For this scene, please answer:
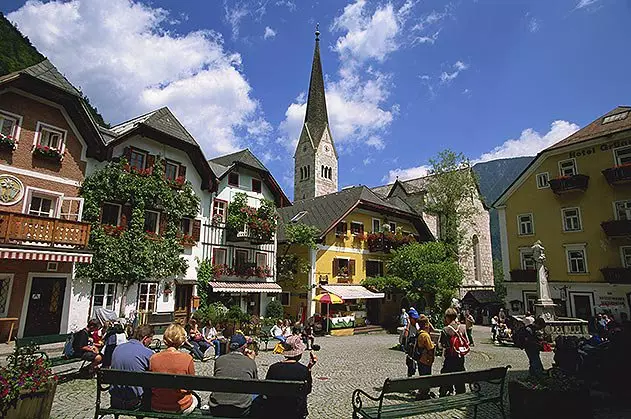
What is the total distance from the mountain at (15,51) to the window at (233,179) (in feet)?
A: 101

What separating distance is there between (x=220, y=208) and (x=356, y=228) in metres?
10.9

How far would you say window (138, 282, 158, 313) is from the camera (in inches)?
706

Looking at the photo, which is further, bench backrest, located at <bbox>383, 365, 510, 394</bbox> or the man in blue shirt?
the man in blue shirt

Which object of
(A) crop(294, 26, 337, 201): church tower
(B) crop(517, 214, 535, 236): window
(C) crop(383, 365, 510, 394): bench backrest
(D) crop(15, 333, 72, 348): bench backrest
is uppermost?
(A) crop(294, 26, 337, 201): church tower

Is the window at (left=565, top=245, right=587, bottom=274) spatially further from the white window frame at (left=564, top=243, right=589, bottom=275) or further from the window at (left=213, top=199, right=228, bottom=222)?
the window at (left=213, top=199, right=228, bottom=222)

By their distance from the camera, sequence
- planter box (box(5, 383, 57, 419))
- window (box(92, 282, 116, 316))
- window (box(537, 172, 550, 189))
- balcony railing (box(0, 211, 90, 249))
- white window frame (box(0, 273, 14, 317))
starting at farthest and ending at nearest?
window (box(537, 172, 550, 189)), window (box(92, 282, 116, 316)), white window frame (box(0, 273, 14, 317)), balcony railing (box(0, 211, 90, 249)), planter box (box(5, 383, 57, 419))

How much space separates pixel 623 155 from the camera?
86.5 ft

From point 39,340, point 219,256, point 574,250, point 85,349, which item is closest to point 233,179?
point 219,256

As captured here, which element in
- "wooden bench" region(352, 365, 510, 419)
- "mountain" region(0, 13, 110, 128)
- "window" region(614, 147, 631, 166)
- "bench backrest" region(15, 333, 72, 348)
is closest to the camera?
"wooden bench" region(352, 365, 510, 419)

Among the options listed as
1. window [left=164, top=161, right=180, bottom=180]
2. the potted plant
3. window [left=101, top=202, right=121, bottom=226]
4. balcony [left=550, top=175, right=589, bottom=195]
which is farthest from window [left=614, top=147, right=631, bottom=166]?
the potted plant

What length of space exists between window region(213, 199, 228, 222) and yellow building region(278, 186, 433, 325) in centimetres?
468

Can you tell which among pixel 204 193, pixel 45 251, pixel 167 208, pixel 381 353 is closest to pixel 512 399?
pixel 381 353

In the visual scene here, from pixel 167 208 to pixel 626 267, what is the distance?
2816cm

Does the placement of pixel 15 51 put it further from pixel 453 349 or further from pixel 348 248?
pixel 453 349
